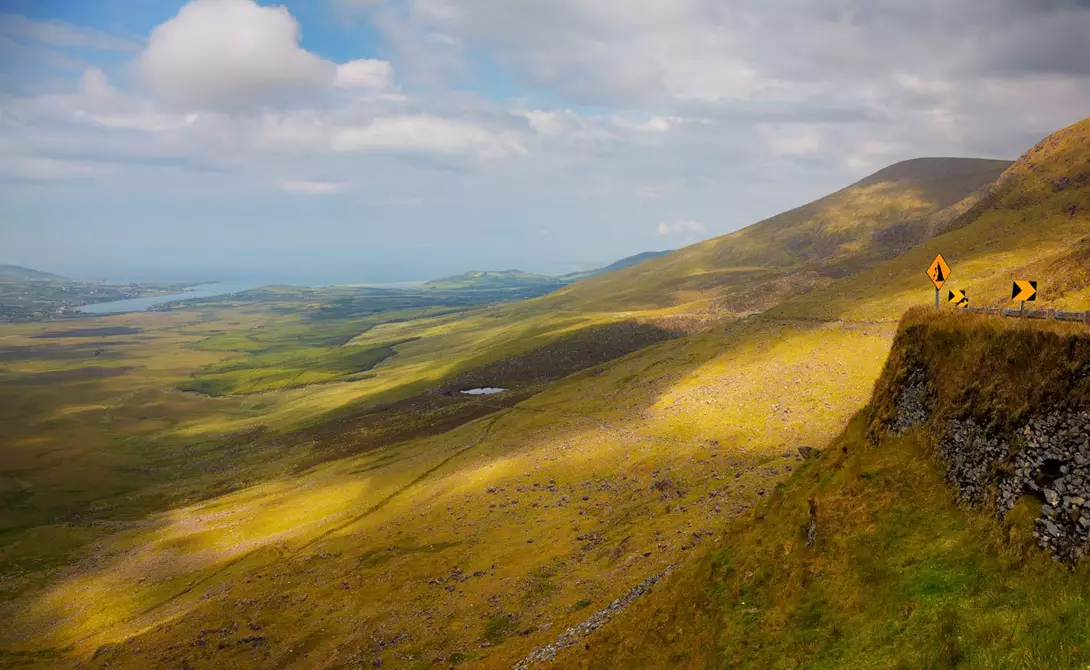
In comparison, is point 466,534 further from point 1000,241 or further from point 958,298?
point 1000,241

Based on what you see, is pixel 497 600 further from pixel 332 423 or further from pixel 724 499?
pixel 332 423

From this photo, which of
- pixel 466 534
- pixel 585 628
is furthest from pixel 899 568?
pixel 466 534

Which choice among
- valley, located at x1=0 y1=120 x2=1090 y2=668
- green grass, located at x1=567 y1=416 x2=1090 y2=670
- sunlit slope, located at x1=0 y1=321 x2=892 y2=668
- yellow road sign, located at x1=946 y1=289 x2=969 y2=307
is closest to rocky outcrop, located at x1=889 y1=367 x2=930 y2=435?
valley, located at x1=0 y1=120 x2=1090 y2=668

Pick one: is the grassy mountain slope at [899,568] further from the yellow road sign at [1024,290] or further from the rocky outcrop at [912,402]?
the yellow road sign at [1024,290]

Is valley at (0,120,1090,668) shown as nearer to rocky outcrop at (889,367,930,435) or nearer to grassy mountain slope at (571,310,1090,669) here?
grassy mountain slope at (571,310,1090,669)

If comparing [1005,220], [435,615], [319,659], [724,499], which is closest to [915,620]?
[724,499]

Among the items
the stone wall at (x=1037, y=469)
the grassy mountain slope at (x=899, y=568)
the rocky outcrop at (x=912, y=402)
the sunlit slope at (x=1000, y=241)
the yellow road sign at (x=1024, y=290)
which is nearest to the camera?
the grassy mountain slope at (x=899, y=568)

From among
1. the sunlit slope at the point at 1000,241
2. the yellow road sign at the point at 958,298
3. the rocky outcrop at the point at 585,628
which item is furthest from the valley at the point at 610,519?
the yellow road sign at the point at 958,298
